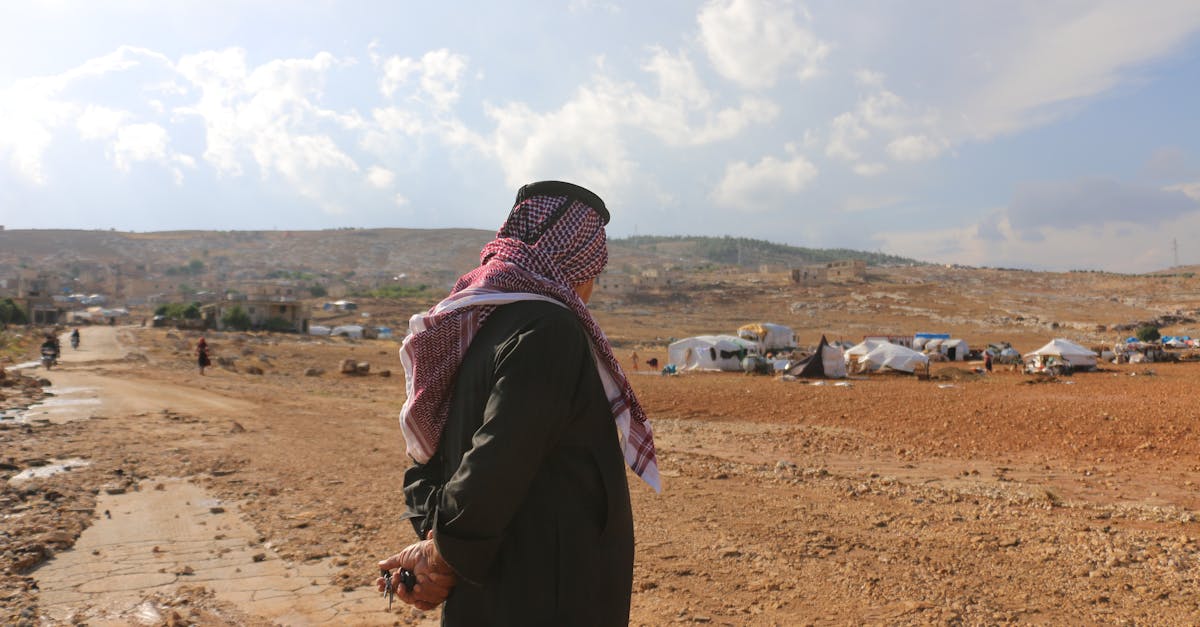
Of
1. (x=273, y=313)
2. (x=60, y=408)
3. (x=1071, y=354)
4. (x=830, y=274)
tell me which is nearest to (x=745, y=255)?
(x=830, y=274)

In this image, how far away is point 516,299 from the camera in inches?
75.5

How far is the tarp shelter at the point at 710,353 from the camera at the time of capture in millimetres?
30922

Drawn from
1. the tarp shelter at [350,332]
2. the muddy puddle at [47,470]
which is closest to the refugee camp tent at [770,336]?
the tarp shelter at [350,332]

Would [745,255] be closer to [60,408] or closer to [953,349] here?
[953,349]

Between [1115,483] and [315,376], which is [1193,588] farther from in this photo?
[315,376]

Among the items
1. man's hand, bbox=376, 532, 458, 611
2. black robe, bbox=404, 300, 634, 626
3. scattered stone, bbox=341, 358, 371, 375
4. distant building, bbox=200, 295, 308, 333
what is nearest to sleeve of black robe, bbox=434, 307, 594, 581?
black robe, bbox=404, 300, 634, 626

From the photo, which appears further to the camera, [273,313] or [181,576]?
[273,313]

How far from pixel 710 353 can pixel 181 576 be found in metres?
27.2

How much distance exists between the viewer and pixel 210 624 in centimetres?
412

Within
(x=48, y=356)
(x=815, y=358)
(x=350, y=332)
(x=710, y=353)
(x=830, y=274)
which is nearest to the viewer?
(x=48, y=356)

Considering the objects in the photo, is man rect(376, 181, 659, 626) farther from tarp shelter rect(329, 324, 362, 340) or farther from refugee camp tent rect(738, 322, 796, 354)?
tarp shelter rect(329, 324, 362, 340)

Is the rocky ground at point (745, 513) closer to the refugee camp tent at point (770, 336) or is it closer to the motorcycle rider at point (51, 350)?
the motorcycle rider at point (51, 350)

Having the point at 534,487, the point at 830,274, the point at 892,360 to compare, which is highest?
the point at 830,274

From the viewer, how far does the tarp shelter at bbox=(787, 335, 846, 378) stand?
26.5 m
